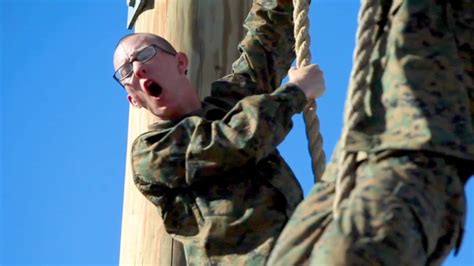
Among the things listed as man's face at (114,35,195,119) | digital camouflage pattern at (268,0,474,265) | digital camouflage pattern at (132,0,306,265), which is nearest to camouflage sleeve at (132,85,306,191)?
digital camouflage pattern at (132,0,306,265)

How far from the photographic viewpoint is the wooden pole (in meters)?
5.02

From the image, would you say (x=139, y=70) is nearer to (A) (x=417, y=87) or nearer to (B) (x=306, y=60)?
(B) (x=306, y=60)

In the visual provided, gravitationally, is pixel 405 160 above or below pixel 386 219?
above

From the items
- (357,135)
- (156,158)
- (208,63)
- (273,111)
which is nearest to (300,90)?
(273,111)

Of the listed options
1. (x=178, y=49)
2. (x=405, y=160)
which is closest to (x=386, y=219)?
(x=405, y=160)

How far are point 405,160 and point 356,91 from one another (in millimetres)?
173

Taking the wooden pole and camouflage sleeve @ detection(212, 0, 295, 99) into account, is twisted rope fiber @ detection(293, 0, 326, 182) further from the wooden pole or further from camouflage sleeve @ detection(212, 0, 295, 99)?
the wooden pole

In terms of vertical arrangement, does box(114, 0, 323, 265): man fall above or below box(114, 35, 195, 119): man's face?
below

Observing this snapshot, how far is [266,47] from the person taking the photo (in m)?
4.31

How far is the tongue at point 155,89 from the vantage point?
4.11 meters

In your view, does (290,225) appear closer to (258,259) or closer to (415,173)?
(415,173)

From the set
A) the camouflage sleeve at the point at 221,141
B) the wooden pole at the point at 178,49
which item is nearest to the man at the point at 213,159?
the camouflage sleeve at the point at 221,141

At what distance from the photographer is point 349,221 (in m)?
2.86

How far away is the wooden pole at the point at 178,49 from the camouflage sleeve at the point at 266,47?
794mm
